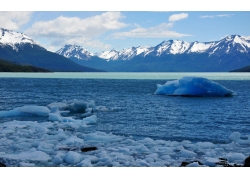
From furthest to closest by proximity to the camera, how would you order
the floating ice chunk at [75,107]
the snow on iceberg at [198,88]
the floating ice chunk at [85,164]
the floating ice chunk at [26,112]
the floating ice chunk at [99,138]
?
1. the snow on iceberg at [198,88]
2. the floating ice chunk at [75,107]
3. the floating ice chunk at [26,112]
4. the floating ice chunk at [99,138]
5. the floating ice chunk at [85,164]

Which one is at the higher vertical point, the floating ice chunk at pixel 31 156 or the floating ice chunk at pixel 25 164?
the floating ice chunk at pixel 31 156

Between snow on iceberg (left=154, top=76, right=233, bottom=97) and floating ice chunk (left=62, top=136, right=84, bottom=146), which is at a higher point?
snow on iceberg (left=154, top=76, right=233, bottom=97)

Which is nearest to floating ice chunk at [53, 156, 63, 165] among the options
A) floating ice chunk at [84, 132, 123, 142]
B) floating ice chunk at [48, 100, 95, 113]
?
floating ice chunk at [84, 132, 123, 142]

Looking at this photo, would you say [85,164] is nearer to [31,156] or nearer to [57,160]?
[57,160]

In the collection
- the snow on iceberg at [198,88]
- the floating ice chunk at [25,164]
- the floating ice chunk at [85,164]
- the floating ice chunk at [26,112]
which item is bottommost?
the floating ice chunk at [25,164]

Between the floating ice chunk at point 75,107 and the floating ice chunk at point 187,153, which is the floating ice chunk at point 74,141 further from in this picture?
the floating ice chunk at point 75,107

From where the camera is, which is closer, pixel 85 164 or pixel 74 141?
pixel 85 164

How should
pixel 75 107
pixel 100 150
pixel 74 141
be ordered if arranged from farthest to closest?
pixel 75 107 < pixel 74 141 < pixel 100 150

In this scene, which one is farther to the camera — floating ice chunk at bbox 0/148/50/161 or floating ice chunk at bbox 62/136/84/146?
floating ice chunk at bbox 62/136/84/146

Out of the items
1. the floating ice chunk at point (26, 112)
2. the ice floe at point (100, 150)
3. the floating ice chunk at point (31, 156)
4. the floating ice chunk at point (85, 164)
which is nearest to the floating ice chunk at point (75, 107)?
the floating ice chunk at point (26, 112)

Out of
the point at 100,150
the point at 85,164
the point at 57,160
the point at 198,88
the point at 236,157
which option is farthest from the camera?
the point at 198,88

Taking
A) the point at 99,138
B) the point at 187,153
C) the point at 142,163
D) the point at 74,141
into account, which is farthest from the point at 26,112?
the point at 187,153

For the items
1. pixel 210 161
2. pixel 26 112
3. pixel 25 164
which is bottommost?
pixel 25 164

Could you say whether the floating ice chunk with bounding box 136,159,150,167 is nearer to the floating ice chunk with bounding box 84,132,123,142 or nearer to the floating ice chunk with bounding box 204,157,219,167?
the floating ice chunk with bounding box 204,157,219,167
